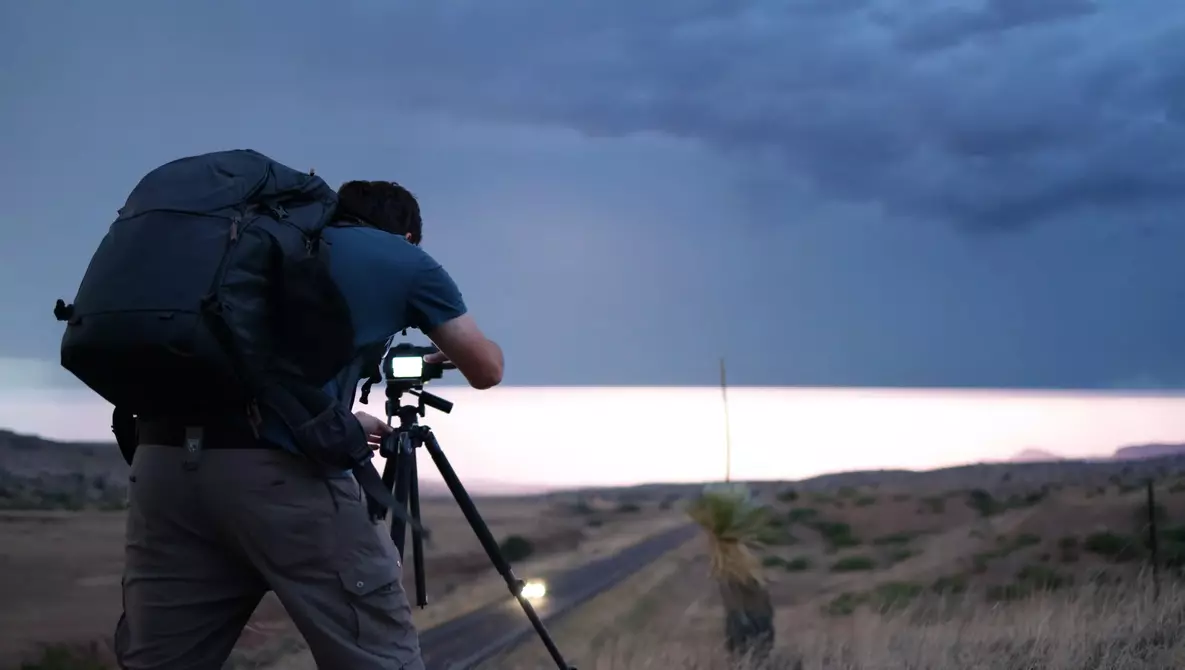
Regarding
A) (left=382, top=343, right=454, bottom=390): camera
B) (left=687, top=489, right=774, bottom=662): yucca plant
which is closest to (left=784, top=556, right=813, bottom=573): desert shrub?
(left=687, top=489, right=774, bottom=662): yucca plant

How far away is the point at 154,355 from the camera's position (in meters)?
2.15

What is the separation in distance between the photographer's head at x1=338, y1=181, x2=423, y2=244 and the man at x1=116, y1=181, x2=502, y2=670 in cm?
7

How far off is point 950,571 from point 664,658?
901 inches

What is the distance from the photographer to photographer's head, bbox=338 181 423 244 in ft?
8.42

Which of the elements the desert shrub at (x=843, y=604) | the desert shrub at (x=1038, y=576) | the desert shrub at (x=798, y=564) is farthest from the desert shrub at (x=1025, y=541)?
the desert shrub at (x=843, y=604)

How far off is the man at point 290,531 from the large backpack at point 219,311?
0.22ft

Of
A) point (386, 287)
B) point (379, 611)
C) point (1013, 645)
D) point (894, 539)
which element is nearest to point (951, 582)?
point (894, 539)

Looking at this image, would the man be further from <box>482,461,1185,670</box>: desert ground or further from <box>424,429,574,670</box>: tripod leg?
<box>482,461,1185,670</box>: desert ground

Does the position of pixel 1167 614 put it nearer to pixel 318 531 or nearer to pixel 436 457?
pixel 436 457

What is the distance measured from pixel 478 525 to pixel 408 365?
0.62 m

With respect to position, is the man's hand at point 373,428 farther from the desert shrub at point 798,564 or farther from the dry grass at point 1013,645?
the desert shrub at point 798,564

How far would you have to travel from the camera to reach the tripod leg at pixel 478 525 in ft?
10.1

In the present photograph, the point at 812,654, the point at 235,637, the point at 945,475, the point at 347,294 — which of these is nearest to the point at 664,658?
the point at 812,654

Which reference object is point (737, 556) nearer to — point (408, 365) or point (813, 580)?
point (408, 365)
